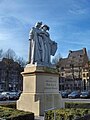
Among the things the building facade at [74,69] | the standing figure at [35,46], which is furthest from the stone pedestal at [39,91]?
the building facade at [74,69]

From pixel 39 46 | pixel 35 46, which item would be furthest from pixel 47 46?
pixel 35 46

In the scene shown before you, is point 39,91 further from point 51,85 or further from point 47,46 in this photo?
point 47,46

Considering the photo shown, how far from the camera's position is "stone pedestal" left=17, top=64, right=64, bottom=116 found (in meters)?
15.7

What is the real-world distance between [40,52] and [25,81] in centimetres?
220

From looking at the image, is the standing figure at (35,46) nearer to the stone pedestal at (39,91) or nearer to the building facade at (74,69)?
the stone pedestal at (39,91)

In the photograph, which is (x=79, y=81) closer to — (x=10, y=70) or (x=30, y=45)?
(x=10, y=70)

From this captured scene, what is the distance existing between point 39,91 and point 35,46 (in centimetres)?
307

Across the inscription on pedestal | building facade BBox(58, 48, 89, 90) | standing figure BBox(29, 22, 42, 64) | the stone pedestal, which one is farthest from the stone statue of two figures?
building facade BBox(58, 48, 89, 90)

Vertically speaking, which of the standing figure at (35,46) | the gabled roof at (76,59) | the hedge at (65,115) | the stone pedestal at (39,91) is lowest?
the hedge at (65,115)

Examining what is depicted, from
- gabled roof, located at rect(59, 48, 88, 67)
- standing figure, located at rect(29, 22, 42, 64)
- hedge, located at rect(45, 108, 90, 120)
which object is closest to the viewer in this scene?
hedge, located at rect(45, 108, 90, 120)

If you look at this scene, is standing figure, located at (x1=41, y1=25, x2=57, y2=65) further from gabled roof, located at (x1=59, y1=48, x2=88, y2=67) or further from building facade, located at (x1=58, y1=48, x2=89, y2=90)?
gabled roof, located at (x1=59, y1=48, x2=88, y2=67)

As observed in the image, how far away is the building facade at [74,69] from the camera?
89.8 m

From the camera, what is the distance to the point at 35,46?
1702cm

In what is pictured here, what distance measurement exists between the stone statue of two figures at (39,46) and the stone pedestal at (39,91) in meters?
0.67
